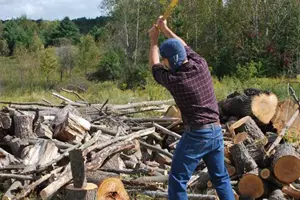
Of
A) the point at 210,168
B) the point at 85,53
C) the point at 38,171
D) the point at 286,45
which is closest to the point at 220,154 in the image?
the point at 210,168

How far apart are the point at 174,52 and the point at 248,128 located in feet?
12.9

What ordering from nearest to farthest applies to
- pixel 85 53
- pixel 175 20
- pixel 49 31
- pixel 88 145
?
1. pixel 88 145
2. pixel 175 20
3. pixel 85 53
4. pixel 49 31

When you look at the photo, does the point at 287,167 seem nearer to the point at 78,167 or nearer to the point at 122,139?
the point at 122,139

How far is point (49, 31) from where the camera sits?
59938 mm

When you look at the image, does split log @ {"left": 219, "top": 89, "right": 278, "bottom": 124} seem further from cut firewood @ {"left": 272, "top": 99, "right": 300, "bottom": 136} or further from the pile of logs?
cut firewood @ {"left": 272, "top": 99, "right": 300, "bottom": 136}

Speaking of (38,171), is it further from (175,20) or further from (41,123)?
(175,20)

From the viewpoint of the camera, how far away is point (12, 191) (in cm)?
643

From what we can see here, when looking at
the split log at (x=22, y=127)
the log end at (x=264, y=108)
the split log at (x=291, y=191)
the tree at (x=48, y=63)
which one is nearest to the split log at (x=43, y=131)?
the split log at (x=22, y=127)

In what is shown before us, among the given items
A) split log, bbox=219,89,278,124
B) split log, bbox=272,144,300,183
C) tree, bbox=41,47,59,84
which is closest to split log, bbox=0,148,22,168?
split log, bbox=272,144,300,183

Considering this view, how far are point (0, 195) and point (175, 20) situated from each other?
1012 inches

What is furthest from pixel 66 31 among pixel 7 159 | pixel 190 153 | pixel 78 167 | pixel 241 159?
pixel 190 153

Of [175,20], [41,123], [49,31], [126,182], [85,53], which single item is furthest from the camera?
[49,31]

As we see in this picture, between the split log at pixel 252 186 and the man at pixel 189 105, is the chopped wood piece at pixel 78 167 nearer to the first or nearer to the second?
the man at pixel 189 105

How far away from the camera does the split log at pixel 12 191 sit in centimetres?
616
